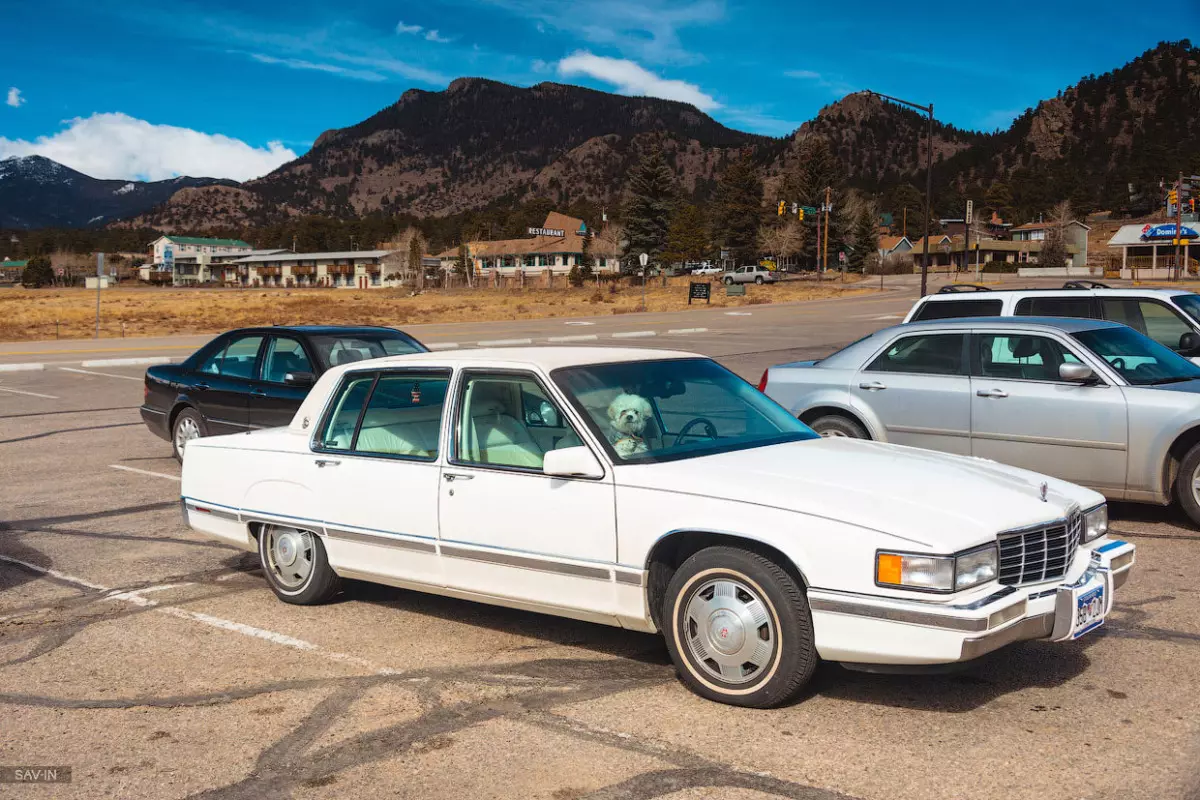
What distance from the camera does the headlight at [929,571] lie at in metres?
4.01

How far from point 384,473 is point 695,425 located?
1.63 m

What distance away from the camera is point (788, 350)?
89.4ft

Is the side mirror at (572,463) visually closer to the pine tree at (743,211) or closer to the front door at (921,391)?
the front door at (921,391)

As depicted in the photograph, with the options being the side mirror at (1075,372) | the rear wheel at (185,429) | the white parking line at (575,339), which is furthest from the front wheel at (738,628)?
the white parking line at (575,339)

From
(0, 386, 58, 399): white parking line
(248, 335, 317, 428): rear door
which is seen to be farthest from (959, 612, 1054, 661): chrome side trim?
(0, 386, 58, 399): white parking line

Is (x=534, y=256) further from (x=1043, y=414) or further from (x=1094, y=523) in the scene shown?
(x=1094, y=523)

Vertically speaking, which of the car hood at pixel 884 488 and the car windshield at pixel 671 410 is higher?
the car windshield at pixel 671 410

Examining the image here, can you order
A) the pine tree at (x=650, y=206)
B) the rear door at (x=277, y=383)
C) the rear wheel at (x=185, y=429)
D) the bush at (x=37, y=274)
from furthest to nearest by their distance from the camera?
the bush at (x=37, y=274) < the pine tree at (x=650, y=206) < the rear wheel at (x=185, y=429) < the rear door at (x=277, y=383)

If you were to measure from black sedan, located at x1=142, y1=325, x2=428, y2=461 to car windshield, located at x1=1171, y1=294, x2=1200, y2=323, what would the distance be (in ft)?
24.6

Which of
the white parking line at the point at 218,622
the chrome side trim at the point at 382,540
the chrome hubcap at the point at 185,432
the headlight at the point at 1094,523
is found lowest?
the white parking line at the point at 218,622

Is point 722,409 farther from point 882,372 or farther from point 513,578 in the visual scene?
point 882,372

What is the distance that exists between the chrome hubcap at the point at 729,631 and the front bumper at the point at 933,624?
24 centimetres

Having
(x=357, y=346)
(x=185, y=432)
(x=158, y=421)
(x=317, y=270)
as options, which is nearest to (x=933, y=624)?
(x=357, y=346)

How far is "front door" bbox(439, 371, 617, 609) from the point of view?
479cm
